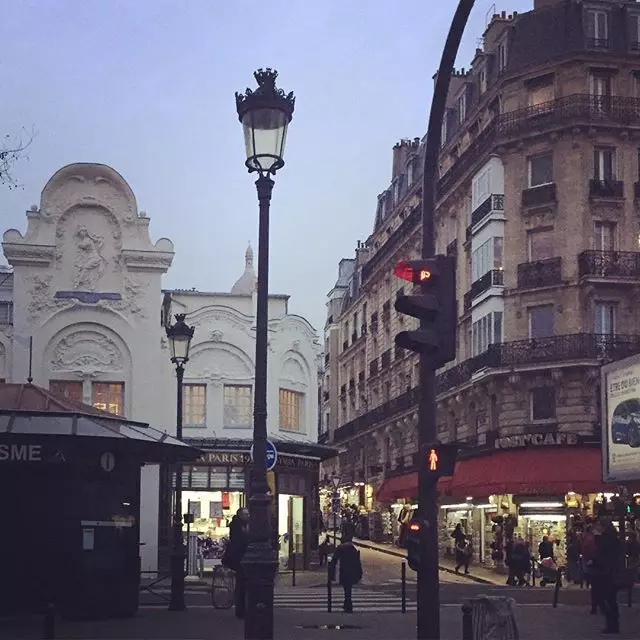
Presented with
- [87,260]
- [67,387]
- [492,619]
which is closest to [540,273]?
[87,260]

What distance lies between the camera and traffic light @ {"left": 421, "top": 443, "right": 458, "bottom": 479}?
10.4 meters

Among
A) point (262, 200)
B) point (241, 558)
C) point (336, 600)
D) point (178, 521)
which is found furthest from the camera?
point (336, 600)

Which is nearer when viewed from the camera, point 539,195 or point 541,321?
point 541,321

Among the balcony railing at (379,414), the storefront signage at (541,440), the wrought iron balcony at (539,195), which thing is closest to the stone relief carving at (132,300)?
the storefront signage at (541,440)

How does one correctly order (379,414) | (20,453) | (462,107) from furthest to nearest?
(379,414), (462,107), (20,453)

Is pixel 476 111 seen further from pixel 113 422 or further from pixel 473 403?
pixel 113 422

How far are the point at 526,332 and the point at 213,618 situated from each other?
21.0m

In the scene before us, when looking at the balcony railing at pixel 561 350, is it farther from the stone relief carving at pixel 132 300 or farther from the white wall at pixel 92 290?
the stone relief carving at pixel 132 300

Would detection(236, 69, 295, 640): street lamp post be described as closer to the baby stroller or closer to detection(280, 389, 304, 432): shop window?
the baby stroller

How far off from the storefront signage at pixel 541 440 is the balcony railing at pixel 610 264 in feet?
15.8

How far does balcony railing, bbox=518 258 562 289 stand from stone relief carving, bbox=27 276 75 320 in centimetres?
1370

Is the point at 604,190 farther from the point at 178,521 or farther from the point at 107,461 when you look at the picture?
the point at 107,461

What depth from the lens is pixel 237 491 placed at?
113 ft

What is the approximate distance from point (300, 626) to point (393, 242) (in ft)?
123
